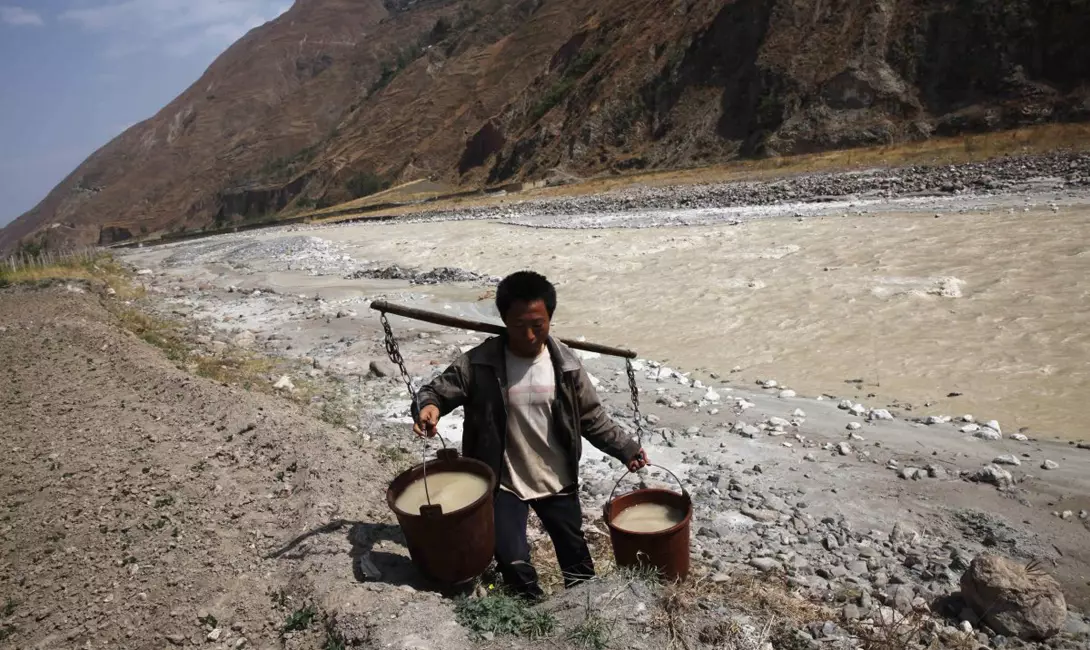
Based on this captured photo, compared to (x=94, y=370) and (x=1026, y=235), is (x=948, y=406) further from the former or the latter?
(x=94, y=370)

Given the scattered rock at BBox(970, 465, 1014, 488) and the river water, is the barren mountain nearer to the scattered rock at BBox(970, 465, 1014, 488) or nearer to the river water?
the river water

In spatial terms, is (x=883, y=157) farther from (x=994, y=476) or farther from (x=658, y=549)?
(x=658, y=549)

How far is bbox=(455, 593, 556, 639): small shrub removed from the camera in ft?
10.7

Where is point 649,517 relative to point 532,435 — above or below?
below

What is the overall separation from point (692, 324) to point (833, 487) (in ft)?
18.7

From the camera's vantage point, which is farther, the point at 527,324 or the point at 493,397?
the point at 493,397

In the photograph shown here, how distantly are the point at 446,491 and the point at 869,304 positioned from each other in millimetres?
8800

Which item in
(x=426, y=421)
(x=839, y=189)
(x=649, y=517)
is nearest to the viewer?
(x=426, y=421)

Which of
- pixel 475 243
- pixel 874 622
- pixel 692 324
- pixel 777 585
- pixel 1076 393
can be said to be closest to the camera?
pixel 874 622

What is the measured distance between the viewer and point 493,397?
12.3 feet

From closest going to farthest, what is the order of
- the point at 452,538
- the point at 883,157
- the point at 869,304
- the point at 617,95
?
the point at 452,538, the point at 869,304, the point at 883,157, the point at 617,95

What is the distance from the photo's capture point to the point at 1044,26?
33.1 meters

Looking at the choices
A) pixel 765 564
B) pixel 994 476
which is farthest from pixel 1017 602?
pixel 994 476

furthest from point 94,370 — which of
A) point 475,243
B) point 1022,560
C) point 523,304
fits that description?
point 475,243
